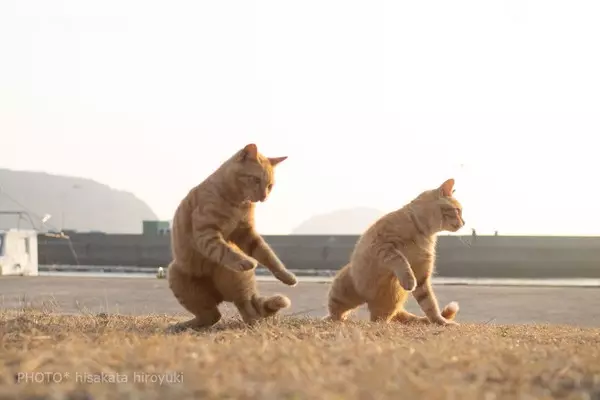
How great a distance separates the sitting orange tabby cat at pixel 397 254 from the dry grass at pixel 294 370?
1.40 m

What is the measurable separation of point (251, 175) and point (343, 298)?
3.29 feet

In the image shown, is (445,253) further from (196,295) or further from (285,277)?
(196,295)

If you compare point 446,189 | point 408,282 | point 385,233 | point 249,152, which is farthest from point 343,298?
point 249,152

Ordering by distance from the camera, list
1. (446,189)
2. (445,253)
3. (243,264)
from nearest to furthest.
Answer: (243,264) < (446,189) < (445,253)

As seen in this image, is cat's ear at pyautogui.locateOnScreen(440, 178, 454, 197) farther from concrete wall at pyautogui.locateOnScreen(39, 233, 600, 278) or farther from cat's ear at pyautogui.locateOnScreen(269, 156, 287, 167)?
concrete wall at pyautogui.locateOnScreen(39, 233, 600, 278)

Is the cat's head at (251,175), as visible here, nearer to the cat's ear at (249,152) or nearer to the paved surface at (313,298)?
the cat's ear at (249,152)

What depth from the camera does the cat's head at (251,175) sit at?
9.84ft

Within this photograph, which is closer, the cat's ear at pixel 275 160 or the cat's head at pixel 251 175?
the cat's head at pixel 251 175

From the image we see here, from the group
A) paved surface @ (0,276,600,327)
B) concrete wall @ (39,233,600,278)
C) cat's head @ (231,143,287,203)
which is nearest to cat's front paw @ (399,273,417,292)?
cat's head @ (231,143,287,203)

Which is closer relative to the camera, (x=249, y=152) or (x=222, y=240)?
(x=222, y=240)

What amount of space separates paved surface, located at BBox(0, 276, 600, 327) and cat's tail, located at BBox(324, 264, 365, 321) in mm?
1532

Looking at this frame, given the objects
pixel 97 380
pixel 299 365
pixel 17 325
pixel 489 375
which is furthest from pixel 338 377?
pixel 17 325

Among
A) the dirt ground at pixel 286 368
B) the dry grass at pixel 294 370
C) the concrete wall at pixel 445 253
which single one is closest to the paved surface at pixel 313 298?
the dirt ground at pixel 286 368

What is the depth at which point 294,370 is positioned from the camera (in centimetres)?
140
